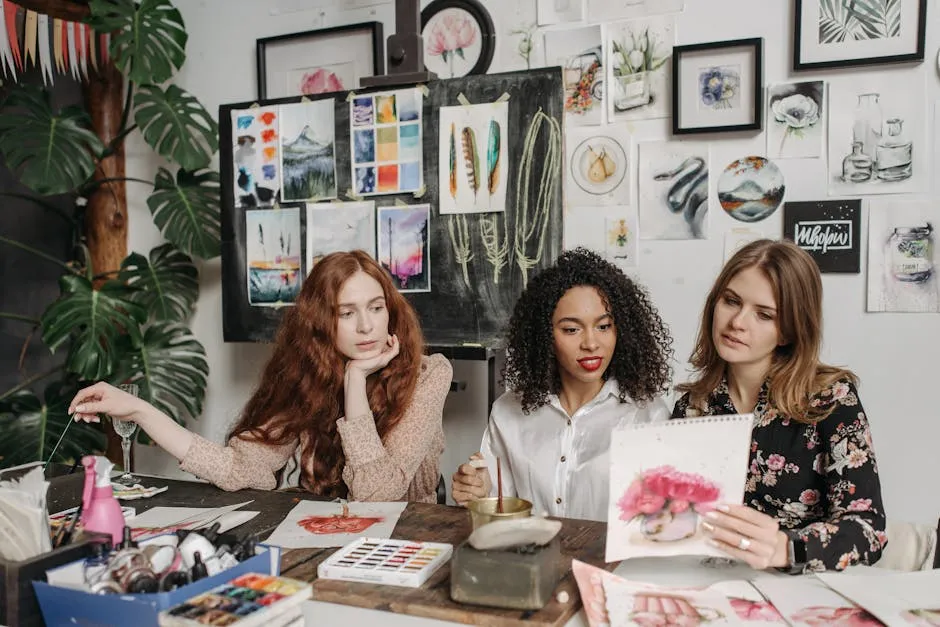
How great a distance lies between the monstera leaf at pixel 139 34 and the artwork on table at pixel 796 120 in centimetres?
228

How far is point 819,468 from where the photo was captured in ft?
5.82

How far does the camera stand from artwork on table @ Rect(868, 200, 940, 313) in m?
2.64

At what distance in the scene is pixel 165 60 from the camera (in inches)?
132

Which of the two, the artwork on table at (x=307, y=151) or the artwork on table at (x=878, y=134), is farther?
the artwork on table at (x=307, y=151)

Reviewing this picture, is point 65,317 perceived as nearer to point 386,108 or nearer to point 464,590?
point 386,108

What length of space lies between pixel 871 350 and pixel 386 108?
72.4 inches

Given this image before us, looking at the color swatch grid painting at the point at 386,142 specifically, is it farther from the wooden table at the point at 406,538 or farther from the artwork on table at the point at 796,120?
the wooden table at the point at 406,538

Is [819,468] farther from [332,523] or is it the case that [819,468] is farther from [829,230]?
[829,230]

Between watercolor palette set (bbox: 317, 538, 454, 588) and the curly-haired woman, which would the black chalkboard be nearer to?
the curly-haired woman

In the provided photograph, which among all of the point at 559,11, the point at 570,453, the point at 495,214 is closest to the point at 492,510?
the point at 570,453

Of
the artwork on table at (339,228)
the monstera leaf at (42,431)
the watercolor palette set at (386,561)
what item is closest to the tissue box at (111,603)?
the watercolor palette set at (386,561)

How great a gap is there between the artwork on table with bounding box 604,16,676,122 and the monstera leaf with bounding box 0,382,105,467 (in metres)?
2.39

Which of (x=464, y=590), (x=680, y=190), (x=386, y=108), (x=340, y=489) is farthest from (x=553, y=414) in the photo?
(x=386, y=108)

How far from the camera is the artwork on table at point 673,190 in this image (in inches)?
115
